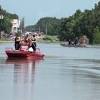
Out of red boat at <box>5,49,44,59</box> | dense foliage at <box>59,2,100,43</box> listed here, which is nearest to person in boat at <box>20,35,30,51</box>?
red boat at <box>5,49,44,59</box>

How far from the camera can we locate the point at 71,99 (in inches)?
658

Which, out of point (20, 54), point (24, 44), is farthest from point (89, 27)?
point (20, 54)

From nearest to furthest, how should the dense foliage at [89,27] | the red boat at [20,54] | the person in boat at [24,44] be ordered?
the red boat at [20,54]
the person in boat at [24,44]
the dense foliage at [89,27]

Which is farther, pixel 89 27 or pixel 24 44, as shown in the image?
pixel 89 27

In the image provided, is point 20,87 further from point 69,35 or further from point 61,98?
point 69,35

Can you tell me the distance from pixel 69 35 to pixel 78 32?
43.6 feet

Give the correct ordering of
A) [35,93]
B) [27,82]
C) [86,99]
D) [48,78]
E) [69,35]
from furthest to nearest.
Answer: [69,35]
[48,78]
[27,82]
[35,93]
[86,99]

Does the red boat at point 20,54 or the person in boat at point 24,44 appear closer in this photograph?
the red boat at point 20,54

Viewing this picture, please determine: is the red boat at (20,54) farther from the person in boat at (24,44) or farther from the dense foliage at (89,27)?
the dense foliage at (89,27)

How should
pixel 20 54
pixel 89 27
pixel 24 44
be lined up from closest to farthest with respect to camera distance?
pixel 20 54 → pixel 24 44 → pixel 89 27

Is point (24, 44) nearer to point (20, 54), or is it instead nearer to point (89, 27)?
point (20, 54)

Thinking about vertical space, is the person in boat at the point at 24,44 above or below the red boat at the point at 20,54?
above

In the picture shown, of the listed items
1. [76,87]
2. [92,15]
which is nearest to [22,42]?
[76,87]

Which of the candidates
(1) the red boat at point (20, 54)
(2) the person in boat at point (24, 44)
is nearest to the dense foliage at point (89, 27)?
(2) the person in boat at point (24, 44)
